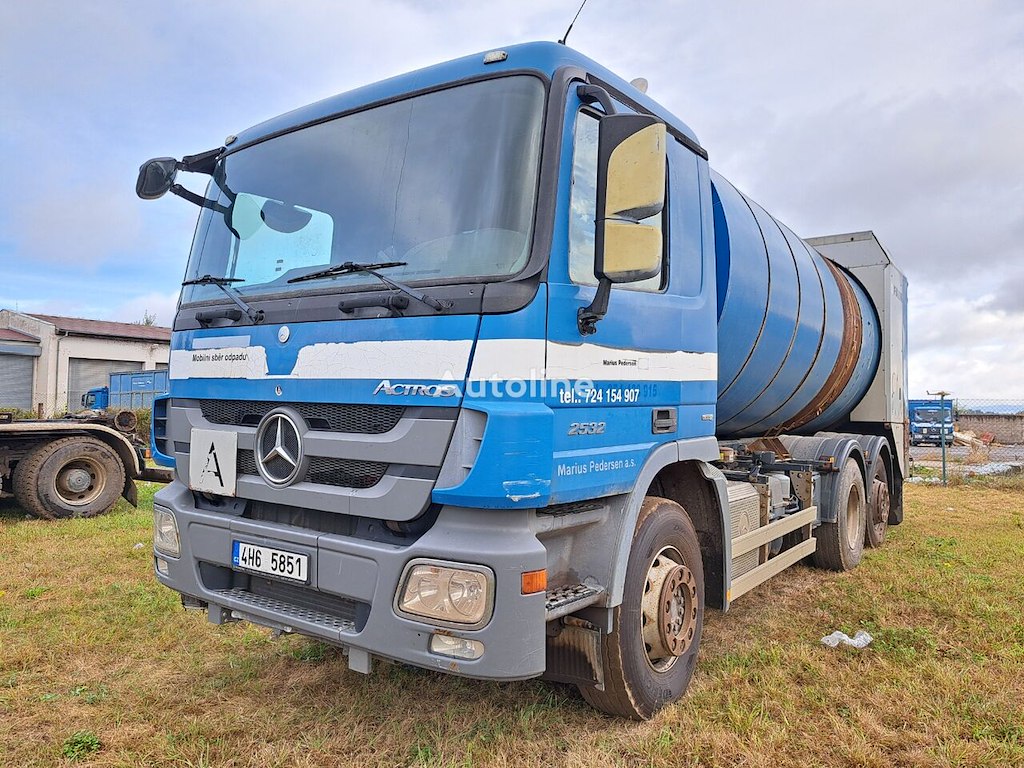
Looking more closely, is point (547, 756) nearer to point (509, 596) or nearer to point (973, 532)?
point (509, 596)

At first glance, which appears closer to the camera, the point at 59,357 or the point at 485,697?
the point at 485,697

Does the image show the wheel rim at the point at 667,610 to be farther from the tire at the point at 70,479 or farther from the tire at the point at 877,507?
Answer: the tire at the point at 70,479

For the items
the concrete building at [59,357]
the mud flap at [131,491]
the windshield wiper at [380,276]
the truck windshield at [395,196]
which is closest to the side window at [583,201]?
the truck windshield at [395,196]

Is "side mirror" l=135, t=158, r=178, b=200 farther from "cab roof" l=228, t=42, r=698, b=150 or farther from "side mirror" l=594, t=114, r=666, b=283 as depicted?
"side mirror" l=594, t=114, r=666, b=283

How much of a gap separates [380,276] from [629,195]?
98cm

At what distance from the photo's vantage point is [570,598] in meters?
2.76

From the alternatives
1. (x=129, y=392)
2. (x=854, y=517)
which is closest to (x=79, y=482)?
(x=854, y=517)

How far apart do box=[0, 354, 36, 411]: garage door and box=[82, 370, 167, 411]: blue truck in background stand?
11.3ft

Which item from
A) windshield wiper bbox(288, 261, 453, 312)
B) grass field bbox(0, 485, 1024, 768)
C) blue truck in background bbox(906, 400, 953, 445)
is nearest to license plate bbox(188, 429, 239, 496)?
windshield wiper bbox(288, 261, 453, 312)

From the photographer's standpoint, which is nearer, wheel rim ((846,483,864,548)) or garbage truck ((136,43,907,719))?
garbage truck ((136,43,907,719))

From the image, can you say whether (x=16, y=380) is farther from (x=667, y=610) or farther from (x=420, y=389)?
(x=667, y=610)

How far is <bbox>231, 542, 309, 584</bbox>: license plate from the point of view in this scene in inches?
111

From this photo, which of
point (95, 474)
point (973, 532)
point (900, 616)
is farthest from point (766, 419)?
point (95, 474)

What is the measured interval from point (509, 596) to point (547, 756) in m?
0.93
